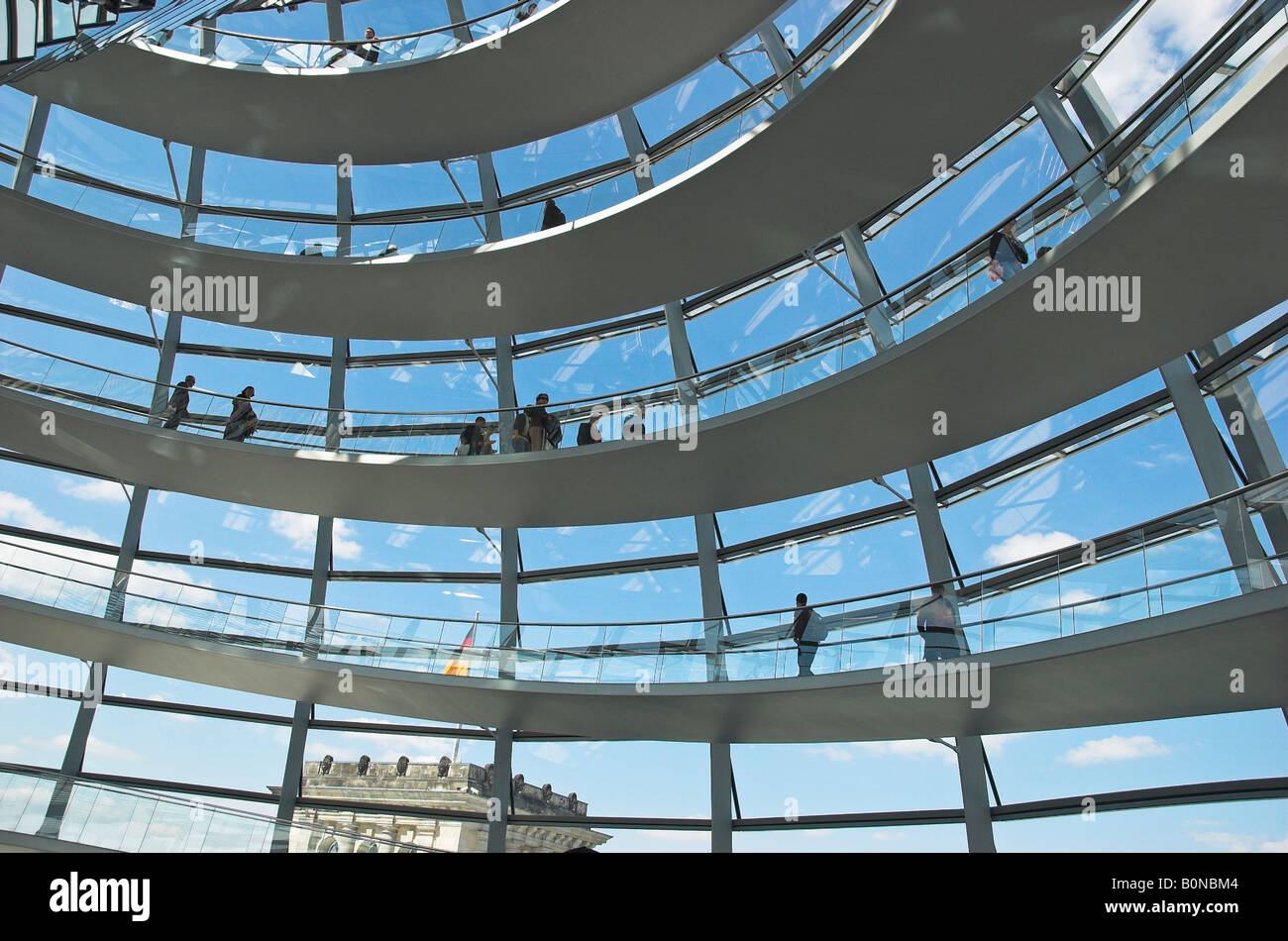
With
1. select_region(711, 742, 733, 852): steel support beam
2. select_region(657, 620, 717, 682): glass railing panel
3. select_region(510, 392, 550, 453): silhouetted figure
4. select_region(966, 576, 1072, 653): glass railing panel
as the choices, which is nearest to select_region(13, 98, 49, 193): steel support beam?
select_region(510, 392, 550, 453): silhouetted figure

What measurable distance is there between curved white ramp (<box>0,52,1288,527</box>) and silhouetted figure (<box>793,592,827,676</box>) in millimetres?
2266

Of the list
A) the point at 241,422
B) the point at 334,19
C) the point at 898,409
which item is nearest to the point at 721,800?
the point at 898,409

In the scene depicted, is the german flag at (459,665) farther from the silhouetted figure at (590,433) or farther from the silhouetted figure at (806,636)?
the silhouetted figure at (806,636)

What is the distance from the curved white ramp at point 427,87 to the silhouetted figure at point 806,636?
26.9 feet

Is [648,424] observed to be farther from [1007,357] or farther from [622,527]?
[1007,357]

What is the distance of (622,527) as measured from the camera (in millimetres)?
17906

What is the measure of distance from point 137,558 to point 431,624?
21.4 ft

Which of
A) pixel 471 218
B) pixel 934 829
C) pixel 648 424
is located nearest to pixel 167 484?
pixel 471 218

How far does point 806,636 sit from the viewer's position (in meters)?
12.8

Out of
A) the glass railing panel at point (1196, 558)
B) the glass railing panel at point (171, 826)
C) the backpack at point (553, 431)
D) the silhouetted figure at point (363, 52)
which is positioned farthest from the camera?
the backpack at point (553, 431)

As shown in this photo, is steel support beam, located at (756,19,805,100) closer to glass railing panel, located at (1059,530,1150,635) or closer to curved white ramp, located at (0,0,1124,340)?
curved white ramp, located at (0,0,1124,340)

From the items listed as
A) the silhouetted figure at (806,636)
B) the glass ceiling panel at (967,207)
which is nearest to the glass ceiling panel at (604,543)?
the silhouetted figure at (806,636)

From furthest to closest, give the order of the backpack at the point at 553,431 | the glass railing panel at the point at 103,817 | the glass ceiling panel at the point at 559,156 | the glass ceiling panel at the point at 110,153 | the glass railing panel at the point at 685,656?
the glass ceiling panel at the point at 110,153
the glass ceiling panel at the point at 559,156
the backpack at the point at 553,431
the glass railing panel at the point at 685,656
the glass railing panel at the point at 103,817

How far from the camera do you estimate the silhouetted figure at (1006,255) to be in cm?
1148
